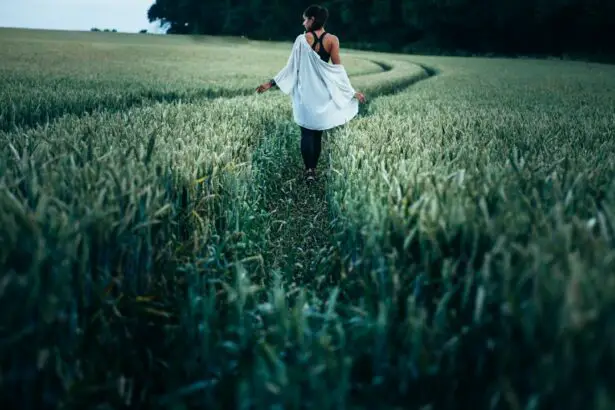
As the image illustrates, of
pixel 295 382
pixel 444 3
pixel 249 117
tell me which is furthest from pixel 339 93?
pixel 444 3

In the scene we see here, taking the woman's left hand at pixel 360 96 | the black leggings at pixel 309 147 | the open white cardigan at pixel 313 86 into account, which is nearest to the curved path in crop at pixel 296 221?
the black leggings at pixel 309 147

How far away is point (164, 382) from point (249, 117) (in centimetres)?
451

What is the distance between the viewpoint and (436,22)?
51.9 m

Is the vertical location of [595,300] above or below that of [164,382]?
above

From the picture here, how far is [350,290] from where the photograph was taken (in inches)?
87.4

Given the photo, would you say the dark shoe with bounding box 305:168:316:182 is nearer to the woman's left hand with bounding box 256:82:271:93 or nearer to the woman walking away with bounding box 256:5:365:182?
the woman walking away with bounding box 256:5:365:182

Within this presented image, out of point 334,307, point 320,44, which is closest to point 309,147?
point 320,44

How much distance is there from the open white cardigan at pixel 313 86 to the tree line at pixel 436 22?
46.0 meters

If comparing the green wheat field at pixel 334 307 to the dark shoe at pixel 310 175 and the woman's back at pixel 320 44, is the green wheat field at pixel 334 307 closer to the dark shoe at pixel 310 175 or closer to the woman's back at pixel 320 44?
the dark shoe at pixel 310 175

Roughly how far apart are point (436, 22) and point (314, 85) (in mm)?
51122

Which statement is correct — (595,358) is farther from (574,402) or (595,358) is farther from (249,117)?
(249,117)

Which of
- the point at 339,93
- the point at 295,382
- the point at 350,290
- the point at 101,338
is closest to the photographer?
the point at 295,382

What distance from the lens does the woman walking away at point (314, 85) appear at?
16.9 feet

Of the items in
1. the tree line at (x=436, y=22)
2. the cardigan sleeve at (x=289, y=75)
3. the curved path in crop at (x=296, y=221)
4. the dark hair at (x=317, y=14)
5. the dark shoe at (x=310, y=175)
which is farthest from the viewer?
the tree line at (x=436, y=22)
